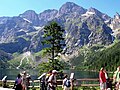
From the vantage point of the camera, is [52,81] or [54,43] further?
[54,43]

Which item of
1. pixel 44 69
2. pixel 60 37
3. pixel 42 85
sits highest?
pixel 60 37

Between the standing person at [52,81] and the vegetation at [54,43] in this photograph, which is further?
the vegetation at [54,43]

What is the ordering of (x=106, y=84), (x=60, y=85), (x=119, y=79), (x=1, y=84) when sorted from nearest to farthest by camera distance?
(x=119, y=79), (x=106, y=84), (x=60, y=85), (x=1, y=84)

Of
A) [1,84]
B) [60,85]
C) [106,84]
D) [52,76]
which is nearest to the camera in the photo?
[52,76]

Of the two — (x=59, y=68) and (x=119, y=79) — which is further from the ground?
(x=59, y=68)

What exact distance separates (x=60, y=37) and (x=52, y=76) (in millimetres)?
39216

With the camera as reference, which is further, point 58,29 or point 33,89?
point 58,29

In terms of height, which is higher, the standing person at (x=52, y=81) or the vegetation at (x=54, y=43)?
the vegetation at (x=54, y=43)

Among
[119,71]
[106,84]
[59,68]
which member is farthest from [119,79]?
[59,68]

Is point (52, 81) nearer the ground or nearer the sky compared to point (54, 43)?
nearer the ground

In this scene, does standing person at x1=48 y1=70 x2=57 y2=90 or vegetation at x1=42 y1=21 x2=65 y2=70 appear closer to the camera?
standing person at x1=48 y1=70 x2=57 y2=90

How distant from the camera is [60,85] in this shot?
3703 cm

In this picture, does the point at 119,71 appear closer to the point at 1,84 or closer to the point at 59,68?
the point at 1,84

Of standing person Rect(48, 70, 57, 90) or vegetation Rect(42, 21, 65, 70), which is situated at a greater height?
vegetation Rect(42, 21, 65, 70)
